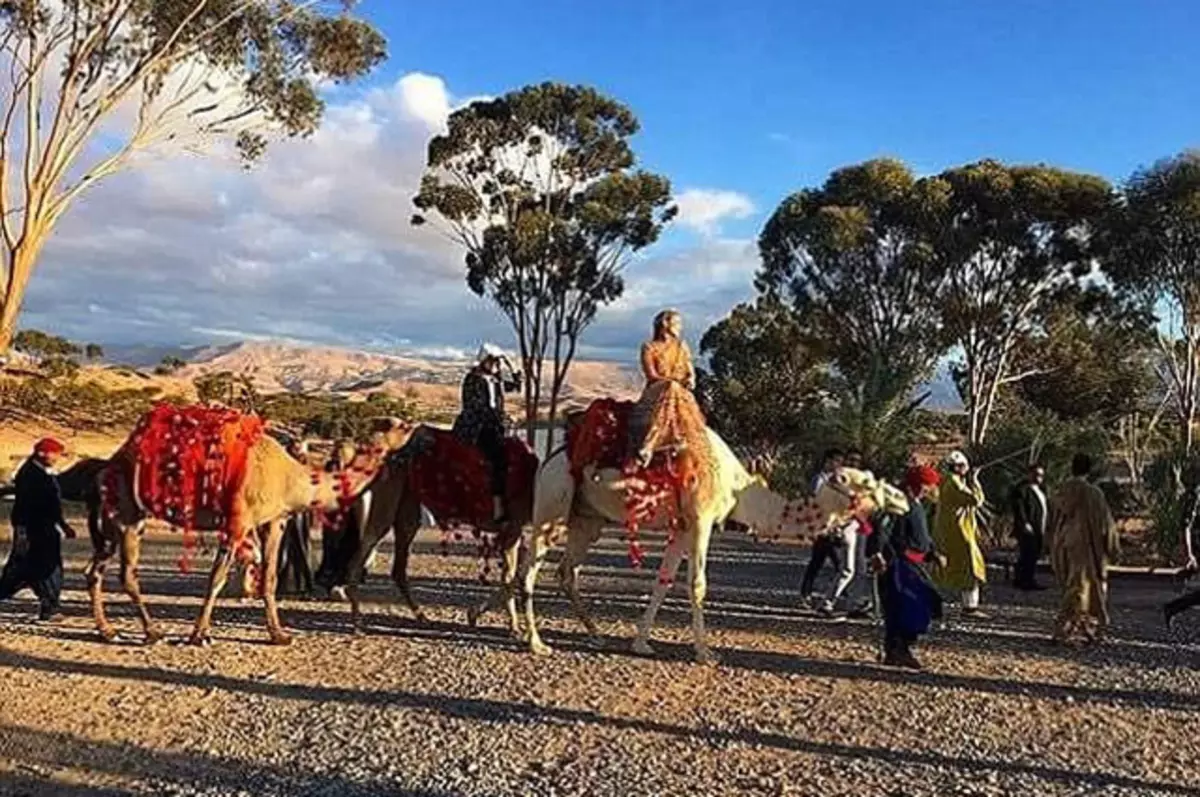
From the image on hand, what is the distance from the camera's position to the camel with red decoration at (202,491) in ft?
30.7

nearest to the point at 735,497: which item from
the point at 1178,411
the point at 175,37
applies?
the point at 175,37

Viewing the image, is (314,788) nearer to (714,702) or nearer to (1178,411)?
(714,702)

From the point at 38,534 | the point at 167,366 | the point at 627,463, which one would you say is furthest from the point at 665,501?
the point at 167,366

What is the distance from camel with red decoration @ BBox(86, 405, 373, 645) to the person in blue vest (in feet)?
14.5

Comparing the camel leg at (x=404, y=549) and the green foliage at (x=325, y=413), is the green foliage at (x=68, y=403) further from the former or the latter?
the camel leg at (x=404, y=549)

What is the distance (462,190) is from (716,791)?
99.8 ft

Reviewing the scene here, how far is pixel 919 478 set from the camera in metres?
9.85

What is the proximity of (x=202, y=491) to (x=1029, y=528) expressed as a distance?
9620mm

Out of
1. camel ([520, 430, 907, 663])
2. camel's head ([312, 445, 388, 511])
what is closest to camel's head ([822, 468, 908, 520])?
camel ([520, 430, 907, 663])

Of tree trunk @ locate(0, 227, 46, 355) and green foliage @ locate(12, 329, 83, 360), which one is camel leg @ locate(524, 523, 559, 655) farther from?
green foliage @ locate(12, 329, 83, 360)

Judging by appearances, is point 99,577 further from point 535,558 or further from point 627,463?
point 627,463

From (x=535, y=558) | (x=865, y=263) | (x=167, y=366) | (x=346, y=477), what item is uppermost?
(x=865, y=263)

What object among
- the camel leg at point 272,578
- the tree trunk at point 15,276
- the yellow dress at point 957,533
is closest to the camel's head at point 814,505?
the yellow dress at point 957,533

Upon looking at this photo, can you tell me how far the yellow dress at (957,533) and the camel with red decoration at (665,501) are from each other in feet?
8.06
